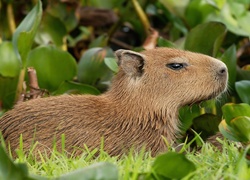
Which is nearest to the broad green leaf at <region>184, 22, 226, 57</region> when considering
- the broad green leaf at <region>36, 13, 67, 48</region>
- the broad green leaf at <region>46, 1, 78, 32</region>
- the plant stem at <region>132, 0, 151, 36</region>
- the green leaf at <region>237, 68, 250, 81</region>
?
the green leaf at <region>237, 68, 250, 81</region>

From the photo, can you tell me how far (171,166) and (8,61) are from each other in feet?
8.98

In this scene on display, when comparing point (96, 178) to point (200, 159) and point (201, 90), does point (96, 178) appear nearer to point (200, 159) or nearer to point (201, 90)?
point (200, 159)

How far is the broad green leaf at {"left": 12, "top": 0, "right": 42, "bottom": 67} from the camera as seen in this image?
5598 millimetres

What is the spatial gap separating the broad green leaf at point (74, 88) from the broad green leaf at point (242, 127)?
1.97m

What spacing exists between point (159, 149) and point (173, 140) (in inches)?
8.2

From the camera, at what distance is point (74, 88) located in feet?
20.3

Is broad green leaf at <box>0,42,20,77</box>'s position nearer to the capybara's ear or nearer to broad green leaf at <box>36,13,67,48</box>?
broad green leaf at <box>36,13,67,48</box>

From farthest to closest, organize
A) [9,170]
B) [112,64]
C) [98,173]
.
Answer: [112,64] < [9,170] < [98,173]

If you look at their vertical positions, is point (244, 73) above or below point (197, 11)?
below

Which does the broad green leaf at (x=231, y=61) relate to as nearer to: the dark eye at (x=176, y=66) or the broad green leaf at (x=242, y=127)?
the dark eye at (x=176, y=66)

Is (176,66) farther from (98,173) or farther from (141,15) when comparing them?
(141,15)

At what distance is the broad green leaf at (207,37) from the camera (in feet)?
20.6

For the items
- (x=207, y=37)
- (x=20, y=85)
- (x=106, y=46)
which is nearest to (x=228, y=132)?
(x=207, y=37)

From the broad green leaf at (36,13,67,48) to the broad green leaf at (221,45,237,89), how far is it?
1.86 meters
